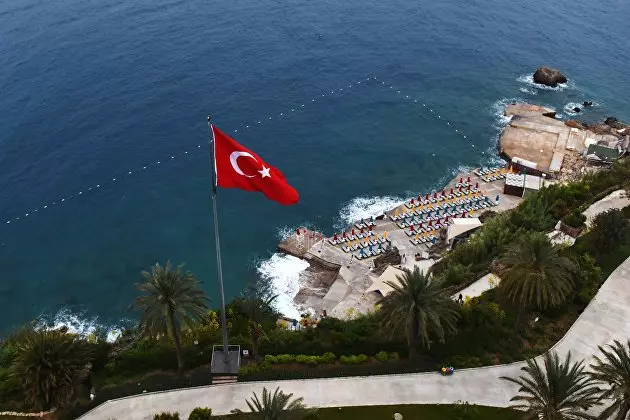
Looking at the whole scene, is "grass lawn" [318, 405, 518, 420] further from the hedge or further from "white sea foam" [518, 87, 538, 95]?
"white sea foam" [518, 87, 538, 95]

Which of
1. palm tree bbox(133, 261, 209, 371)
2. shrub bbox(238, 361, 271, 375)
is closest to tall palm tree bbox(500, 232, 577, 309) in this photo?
shrub bbox(238, 361, 271, 375)

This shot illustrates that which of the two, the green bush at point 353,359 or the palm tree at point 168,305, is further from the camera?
the green bush at point 353,359

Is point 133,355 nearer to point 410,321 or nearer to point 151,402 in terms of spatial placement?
point 151,402

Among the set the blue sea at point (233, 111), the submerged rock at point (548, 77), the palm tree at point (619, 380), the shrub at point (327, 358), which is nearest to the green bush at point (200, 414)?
the shrub at point (327, 358)

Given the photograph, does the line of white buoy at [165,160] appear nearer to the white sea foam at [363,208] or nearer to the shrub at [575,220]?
the white sea foam at [363,208]

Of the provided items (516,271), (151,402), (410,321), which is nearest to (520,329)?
→ (516,271)
